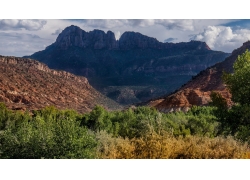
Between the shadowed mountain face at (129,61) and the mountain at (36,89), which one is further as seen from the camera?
the shadowed mountain face at (129,61)

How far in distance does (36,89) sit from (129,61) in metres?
82.5

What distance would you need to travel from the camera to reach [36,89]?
46.3 metres

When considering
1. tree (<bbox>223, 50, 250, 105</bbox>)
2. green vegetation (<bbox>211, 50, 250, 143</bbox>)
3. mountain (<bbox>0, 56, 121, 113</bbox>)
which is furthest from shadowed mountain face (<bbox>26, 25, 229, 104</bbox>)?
tree (<bbox>223, 50, 250, 105</bbox>)

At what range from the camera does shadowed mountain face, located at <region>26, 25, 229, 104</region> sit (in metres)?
81.7

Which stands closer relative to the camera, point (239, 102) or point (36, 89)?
point (239, 102)

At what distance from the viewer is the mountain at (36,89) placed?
41.4 m

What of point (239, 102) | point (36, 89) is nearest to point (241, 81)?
point (239, 102)

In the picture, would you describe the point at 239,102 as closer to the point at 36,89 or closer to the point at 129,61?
the point at 36,89

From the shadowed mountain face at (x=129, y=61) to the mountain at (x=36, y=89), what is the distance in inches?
551

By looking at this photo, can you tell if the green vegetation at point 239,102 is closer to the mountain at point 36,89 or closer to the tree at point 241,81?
the tree at point 241,81

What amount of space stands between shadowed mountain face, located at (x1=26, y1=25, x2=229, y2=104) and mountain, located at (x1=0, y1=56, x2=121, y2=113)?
45.9 feet

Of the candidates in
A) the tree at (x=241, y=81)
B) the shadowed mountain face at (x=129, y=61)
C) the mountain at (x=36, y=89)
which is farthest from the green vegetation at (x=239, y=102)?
the shadowed mountain face at (x=129, y=61)

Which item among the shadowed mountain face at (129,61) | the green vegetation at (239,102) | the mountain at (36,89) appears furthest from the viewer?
the shadowed mountain face at (129,61)

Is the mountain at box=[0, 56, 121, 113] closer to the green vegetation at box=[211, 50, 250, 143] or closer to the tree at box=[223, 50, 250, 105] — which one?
the green vegetation at box=[211, 50, 250, 143]
